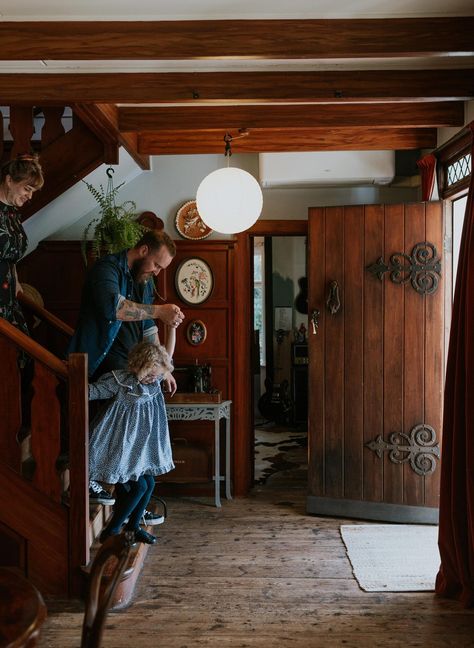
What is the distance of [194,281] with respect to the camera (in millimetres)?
5555

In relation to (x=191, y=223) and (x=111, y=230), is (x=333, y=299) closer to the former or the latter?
(x=191, y=223)

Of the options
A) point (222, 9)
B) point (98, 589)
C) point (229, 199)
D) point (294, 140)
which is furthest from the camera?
point (294, 140)

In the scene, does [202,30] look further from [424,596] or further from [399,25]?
[424,596]

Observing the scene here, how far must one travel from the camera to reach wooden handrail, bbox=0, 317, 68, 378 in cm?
322

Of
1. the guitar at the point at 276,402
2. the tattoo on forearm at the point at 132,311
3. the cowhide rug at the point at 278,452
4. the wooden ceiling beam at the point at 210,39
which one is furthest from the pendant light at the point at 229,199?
the guitar at the point at 276,402

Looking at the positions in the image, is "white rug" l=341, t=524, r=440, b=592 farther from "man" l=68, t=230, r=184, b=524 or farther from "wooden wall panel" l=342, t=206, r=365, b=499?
"man" l=68, t=230, r=184, b=524

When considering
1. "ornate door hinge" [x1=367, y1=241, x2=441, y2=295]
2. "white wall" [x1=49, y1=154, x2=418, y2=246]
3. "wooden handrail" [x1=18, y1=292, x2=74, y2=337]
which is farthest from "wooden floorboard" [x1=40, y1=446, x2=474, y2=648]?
"white wall" [x1=49, y1=154, x2=418, y2=246]

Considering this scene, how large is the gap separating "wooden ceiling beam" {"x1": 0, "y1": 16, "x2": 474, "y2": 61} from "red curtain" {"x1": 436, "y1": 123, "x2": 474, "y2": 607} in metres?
0.80

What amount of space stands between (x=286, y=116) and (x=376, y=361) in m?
1.77

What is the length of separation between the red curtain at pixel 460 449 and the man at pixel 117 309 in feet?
4.71

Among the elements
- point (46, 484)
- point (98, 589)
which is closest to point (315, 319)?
point (46, 484)

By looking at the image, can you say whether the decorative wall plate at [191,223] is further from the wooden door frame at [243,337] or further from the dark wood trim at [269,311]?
the dark wood trim at [269,311]

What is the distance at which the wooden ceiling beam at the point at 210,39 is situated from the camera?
304 centimetres

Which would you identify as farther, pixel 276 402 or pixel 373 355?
pixel 276 402
